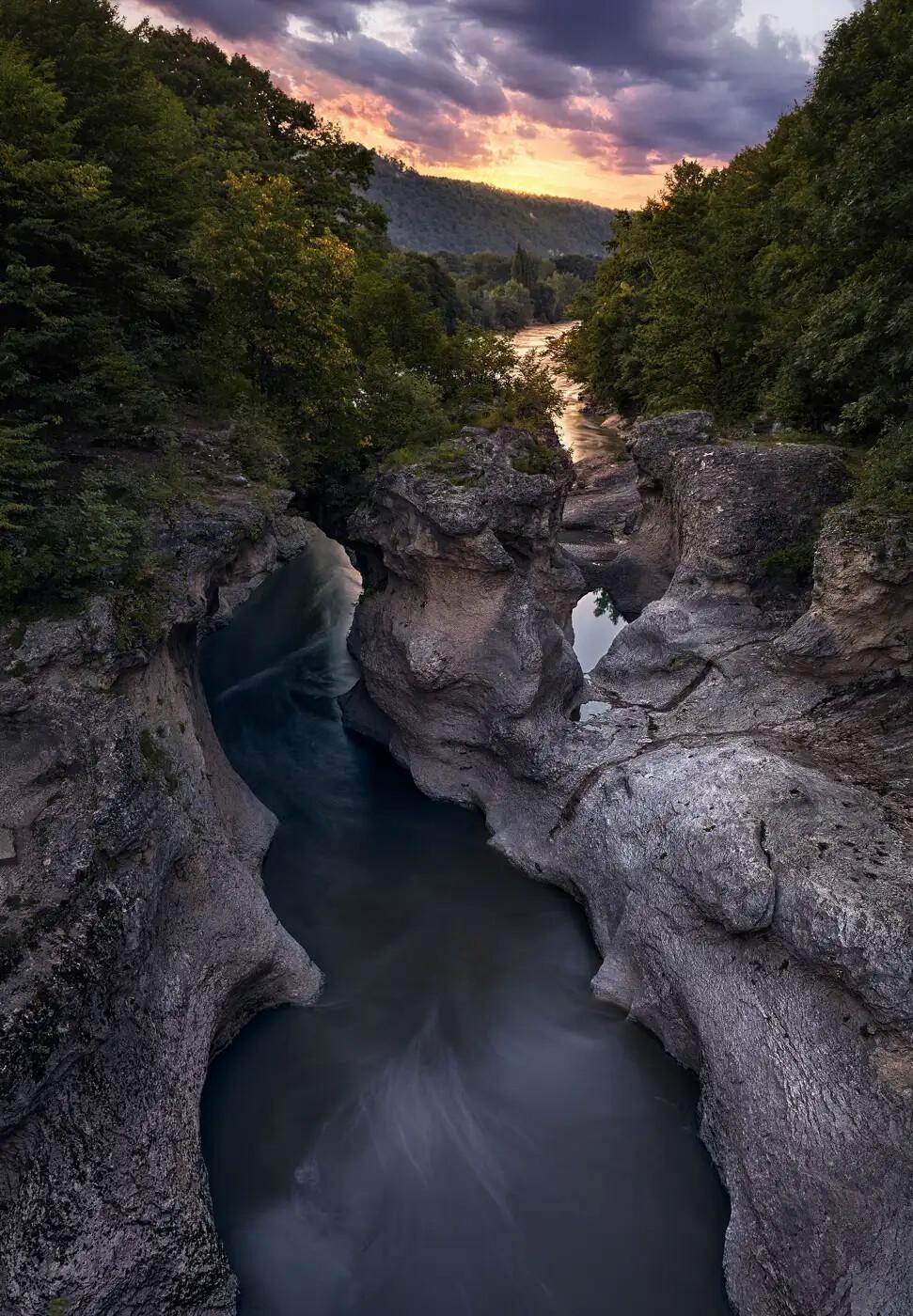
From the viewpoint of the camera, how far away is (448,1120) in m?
11.9

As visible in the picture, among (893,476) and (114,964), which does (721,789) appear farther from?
(114,964)

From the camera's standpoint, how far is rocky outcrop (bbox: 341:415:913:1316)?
961 centimetres

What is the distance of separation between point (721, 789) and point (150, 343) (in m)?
14.0

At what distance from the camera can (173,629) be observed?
45.3ft

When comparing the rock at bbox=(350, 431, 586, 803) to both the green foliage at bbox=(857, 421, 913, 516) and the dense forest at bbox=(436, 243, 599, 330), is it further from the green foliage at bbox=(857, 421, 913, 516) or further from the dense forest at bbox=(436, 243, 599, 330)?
the dense forest at bbox=(436, 243, 599, 330)

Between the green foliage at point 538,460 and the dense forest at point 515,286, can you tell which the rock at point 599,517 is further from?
the dense forest at point 515,286

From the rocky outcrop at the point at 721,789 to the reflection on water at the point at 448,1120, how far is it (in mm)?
848

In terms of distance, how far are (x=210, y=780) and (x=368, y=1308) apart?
8708 millimetres

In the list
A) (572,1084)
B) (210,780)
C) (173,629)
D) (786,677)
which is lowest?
(572,1084)

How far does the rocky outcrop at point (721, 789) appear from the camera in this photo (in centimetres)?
961

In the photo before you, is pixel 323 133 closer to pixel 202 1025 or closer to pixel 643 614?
pixel 643 614

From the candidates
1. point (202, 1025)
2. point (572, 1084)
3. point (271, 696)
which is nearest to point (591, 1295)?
point (572, 1084)

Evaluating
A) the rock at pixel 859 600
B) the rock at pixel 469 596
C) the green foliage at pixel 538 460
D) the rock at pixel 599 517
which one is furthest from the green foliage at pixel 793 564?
the rock at pixel 599 517

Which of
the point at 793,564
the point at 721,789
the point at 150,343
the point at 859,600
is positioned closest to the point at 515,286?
the point at 793,564
